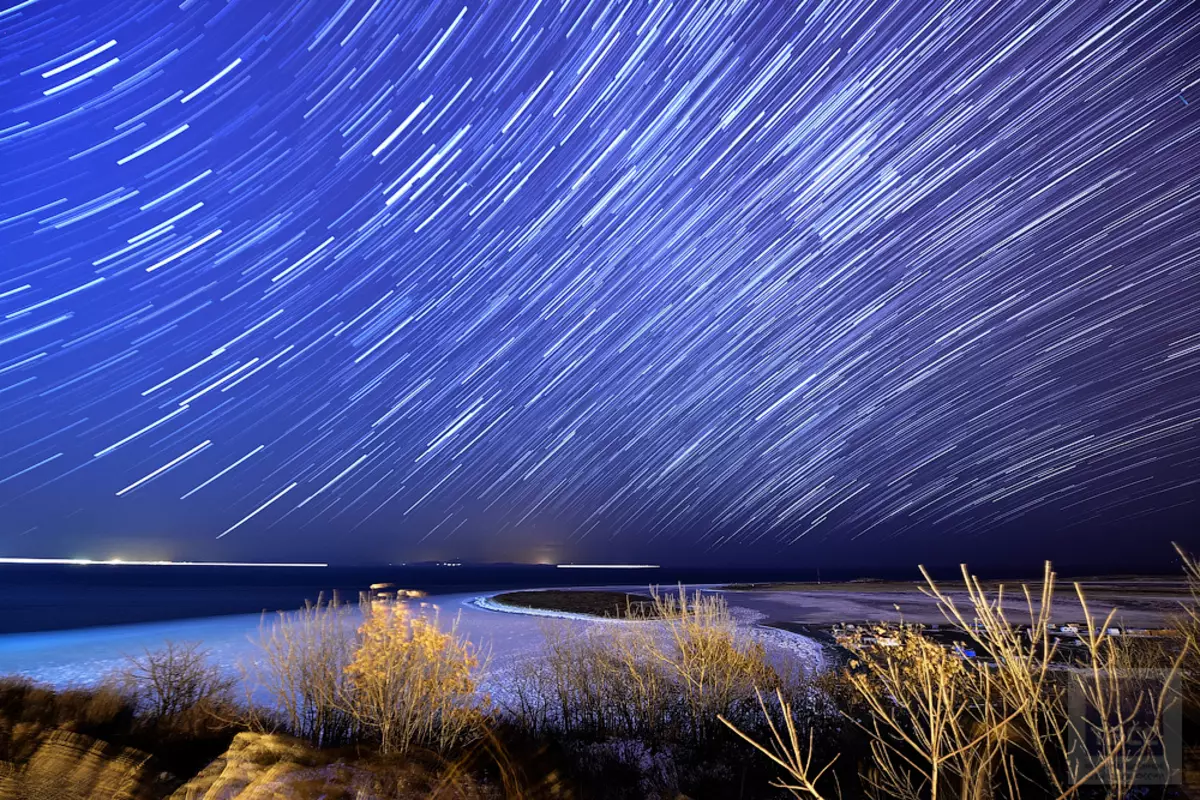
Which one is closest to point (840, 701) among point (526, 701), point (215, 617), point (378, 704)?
point (526, 701)

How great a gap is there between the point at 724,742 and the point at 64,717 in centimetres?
914

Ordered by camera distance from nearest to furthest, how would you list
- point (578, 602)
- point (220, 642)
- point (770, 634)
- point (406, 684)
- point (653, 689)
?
point (406, 684)
point (653, 689)
point (220, 642)
point (770, 634)
point (578, 602)

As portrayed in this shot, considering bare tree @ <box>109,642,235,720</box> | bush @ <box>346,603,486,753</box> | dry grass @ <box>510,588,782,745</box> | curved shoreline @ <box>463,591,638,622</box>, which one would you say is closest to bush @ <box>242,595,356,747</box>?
bush @ <box>346,603,486,753</box>

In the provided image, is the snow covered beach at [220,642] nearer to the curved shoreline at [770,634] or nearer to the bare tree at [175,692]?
the curved shoreline at [770,634]

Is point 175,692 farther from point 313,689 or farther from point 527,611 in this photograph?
point 527,611

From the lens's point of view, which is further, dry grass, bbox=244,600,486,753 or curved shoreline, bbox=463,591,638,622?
curved shoreline, bbox=463,591,638,622

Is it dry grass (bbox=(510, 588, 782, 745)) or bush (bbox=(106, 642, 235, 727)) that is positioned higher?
bush (bbox=(106, 642, 235, 727))

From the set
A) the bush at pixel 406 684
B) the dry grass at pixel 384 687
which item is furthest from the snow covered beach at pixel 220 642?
the bush at pixel 406 684

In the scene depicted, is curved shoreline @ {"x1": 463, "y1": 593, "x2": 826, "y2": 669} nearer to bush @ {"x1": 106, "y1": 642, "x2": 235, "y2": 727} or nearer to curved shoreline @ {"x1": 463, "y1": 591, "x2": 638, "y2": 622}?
curved shoreline @ {"x1": 463, "y1": 591, "x2": 638, "y2": 622}

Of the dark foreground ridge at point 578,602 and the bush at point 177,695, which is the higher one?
the bush at point 177,695

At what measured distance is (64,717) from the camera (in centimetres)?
870

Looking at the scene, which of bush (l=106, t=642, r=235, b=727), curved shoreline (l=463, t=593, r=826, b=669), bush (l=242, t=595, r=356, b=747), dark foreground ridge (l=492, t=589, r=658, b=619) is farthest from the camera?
dark foreground ridge (l=492, t=589, r=658, b=619)

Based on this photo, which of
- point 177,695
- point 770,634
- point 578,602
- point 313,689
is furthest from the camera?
point 578,602

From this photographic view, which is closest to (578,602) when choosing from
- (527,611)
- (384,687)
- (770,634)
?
(527,611)
